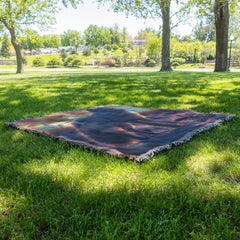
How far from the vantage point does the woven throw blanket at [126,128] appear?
2496mm

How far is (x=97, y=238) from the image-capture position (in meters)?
1.25

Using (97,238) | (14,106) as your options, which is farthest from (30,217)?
(14,106)

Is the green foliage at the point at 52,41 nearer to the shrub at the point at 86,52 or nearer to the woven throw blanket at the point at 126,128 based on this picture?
the shrub at the point at 86,52

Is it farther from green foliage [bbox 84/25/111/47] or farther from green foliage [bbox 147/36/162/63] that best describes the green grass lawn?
green foliage [bbox 84/25/111/47]

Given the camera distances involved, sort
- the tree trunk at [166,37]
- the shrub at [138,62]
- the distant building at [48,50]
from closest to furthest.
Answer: the tree trunk at [166,37] < the shrub at [138,62] < the distant building at [48,50]

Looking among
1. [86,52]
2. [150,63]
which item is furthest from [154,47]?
[86,52]

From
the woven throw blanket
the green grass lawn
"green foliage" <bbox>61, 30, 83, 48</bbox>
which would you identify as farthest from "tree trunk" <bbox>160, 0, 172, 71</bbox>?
"green foliage" <bbox>61, 30, 83, 48</bbox>

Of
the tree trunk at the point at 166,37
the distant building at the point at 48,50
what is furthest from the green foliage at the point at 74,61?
the distant building at the point at 48,50

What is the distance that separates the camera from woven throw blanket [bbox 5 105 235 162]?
2.50 metres

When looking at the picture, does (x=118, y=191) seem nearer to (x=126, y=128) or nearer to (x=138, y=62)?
(x=126, y=128)

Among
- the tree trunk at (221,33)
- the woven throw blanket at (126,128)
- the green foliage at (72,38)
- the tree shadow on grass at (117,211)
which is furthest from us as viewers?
the green foliage at (72,38)

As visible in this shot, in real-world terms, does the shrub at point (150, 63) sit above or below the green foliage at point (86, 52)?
below

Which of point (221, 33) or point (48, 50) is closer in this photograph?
point (221, 33)

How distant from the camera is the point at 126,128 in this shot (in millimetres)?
3197
